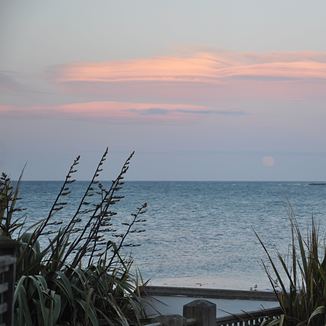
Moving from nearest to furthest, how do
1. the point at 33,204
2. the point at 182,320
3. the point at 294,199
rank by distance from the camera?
the point at 182,320 < the point at 33,204 < the point at 294,199

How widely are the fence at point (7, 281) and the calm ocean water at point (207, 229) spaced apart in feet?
11.9

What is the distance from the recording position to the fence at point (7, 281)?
166 inches

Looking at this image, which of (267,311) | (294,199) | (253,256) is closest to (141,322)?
(267,311)

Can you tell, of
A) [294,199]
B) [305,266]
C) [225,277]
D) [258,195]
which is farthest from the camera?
[258,195]

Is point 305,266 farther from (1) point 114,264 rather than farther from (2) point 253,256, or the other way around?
(2) point 253,256

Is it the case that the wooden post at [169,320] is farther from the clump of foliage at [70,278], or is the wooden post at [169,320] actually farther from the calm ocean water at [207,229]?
the calm ocean water at [207,229]

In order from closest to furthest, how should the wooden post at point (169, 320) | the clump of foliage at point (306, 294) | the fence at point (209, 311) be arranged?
the wooden post at point (169, 320) → the fence at point (209, 311) → the clump of foliage at point (306, 294)

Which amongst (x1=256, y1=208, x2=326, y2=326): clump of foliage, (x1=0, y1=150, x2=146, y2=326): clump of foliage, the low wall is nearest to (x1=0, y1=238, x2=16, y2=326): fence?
(x1=0, y1=150, x2=146, y2=326): clump of foliage

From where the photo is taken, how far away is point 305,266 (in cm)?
718

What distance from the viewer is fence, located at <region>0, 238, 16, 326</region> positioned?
421 cm

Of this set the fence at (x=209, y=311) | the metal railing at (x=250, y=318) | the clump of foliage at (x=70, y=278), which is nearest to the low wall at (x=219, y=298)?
the fence at (x=209, y=311)

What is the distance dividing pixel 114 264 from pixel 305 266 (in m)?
1.66

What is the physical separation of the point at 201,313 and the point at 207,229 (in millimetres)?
46335

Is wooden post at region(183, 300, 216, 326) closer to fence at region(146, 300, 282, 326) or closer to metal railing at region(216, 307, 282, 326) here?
fence at region(146, 300, 282, 326)
